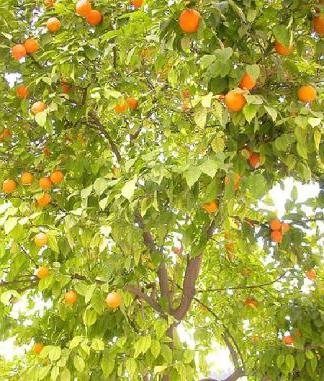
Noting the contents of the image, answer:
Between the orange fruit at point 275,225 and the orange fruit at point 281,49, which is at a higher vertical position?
the orange fruit at point 281,49

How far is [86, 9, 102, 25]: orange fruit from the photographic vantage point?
11.1 ft

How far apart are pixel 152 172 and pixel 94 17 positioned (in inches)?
60.4

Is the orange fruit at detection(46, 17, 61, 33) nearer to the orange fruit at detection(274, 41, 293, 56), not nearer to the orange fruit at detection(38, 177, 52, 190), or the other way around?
the orange fruit at detection(38, 177, 52, 190)

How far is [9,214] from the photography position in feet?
8.77

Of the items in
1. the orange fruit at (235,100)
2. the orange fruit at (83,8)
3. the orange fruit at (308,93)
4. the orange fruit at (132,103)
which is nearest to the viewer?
the orange fruit at (235,100)

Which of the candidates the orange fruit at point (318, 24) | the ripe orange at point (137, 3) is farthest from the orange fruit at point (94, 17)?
the orange fruit at point (318, 24)

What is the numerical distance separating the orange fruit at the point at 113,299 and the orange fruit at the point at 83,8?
196cm

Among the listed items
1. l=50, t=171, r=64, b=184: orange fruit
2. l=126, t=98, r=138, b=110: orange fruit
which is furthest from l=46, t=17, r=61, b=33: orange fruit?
l=50, t=171, r=64, b=184: orange fruit

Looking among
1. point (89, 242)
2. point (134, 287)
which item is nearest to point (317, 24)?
point (89, 242)

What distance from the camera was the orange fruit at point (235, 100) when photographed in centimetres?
239

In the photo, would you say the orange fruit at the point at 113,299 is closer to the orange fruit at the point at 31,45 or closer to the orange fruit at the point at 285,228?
the orange fruit at the point at 285,228

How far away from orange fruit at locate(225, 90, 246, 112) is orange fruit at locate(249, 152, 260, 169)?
428 millimetres

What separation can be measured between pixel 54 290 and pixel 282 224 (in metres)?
1.65

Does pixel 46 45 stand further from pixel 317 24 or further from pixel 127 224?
pixel 317 24
